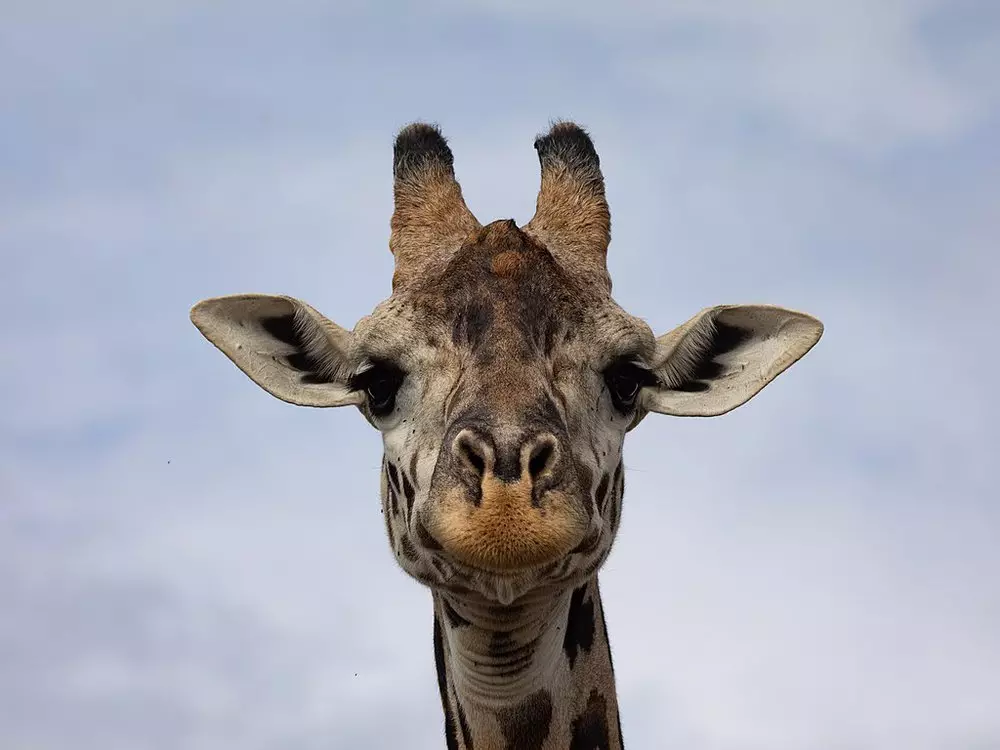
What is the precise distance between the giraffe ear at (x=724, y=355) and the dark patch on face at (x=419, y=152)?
233 cm

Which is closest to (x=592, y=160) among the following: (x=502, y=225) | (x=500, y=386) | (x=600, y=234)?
(x=600, y=234)

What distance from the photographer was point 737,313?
29.5 feet

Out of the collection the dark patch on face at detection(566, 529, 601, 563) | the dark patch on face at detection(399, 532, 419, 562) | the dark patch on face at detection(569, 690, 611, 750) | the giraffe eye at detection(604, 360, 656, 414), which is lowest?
the dark patch on face at detection(569, 690, 611, 750)

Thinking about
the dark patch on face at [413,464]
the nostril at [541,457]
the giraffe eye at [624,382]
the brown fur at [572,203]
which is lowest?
Result: the nostril at [541,457]

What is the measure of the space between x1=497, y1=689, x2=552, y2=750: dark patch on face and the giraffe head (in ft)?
3.24

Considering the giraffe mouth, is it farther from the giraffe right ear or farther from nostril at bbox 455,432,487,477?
the giraffe right ear

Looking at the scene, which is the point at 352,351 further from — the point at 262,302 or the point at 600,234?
the point at 600,234

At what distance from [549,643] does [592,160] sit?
3.62 metres

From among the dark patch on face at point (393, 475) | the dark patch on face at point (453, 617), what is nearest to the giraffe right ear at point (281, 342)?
the dark patch on face at point (393, 475)

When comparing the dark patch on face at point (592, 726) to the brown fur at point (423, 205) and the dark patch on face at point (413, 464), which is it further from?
the brown fur at point (423, 205)

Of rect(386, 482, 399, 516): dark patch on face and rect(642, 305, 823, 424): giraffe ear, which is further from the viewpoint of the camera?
rect(642, 305, 823, 424): giraffe ear

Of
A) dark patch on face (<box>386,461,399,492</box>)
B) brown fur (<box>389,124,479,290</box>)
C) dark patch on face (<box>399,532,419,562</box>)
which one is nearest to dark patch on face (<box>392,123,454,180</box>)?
brown fur (<box>389,124,479,290</box>)

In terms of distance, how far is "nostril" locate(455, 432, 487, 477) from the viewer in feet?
23.0

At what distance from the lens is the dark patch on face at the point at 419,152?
1031 centimetres
